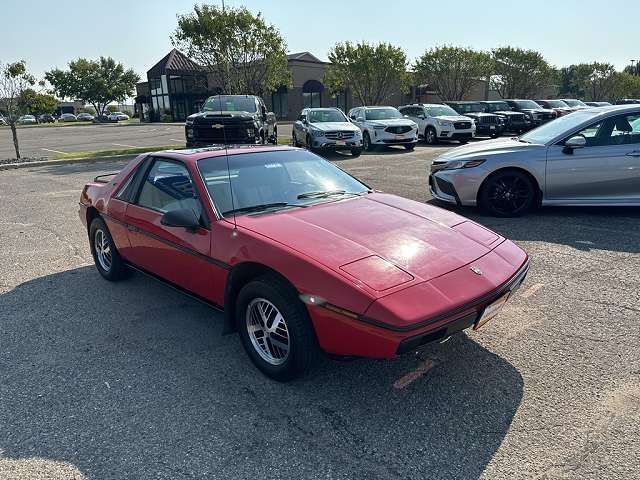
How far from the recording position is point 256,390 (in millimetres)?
2961

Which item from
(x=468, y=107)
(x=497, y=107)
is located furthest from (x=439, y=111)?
(x=497, y=107)

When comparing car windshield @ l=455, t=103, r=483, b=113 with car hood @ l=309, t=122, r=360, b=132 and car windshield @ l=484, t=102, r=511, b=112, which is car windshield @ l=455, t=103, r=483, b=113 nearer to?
car windshield @ l=484, t=102, r=511, b=112

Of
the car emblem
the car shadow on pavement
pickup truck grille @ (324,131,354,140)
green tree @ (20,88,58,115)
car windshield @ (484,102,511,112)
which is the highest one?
green tree @ (20,88,58,115)

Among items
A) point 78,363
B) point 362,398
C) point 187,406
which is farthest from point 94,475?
point 362,398

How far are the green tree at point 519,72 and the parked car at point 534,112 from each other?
23.2m

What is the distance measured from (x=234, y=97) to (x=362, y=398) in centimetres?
1445

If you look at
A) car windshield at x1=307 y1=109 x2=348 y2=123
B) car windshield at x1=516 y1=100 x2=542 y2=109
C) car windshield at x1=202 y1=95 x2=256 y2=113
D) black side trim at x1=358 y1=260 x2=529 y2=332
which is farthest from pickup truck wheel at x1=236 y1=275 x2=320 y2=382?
car windshield at x1=516 y1=100 x2=542 y2=109

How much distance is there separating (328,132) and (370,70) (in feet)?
46.9

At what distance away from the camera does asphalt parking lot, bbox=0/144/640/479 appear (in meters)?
2.35

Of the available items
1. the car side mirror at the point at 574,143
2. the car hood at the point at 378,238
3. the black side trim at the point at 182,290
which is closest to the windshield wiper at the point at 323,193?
the car hood at the point at 378,238

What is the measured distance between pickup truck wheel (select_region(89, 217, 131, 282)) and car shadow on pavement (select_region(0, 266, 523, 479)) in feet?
3.13

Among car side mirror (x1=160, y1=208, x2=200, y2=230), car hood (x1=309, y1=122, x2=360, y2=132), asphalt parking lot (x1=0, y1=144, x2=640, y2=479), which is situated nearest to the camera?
asphalt parking lot (x1=0, y1=144, x2=640, y2=479)

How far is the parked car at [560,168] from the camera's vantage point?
259 inches

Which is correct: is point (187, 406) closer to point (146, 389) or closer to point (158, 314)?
point (146, 389)
